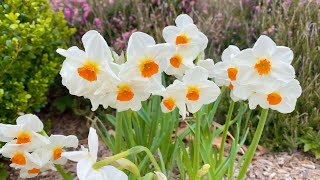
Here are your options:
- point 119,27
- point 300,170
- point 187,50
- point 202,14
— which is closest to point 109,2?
point 119,27

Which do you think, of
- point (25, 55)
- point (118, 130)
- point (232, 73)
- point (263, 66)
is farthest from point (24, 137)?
point (25, 55)

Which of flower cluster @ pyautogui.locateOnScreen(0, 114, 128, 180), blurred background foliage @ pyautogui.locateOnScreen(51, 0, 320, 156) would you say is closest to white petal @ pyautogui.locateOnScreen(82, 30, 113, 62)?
flower cluster @ pyautogui.locateOnScreen(0, 114, 128, 180)

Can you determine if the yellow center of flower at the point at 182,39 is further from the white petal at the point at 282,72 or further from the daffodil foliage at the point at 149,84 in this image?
the white petal at the point at 282,72

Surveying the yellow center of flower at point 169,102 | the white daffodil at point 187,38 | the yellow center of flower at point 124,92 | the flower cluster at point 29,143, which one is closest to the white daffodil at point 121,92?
the yellow center of flower at point 124,92

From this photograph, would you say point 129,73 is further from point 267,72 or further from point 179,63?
point 267,72

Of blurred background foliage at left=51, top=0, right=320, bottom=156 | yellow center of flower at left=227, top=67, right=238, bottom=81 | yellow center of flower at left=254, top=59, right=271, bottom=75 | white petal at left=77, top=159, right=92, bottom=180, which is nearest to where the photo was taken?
white petal at left=77, top=159, right=92, bottom=180

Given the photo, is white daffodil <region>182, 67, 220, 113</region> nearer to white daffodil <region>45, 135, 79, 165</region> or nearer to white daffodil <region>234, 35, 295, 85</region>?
white daffodil <region>234, 35, 295, 85</region>
